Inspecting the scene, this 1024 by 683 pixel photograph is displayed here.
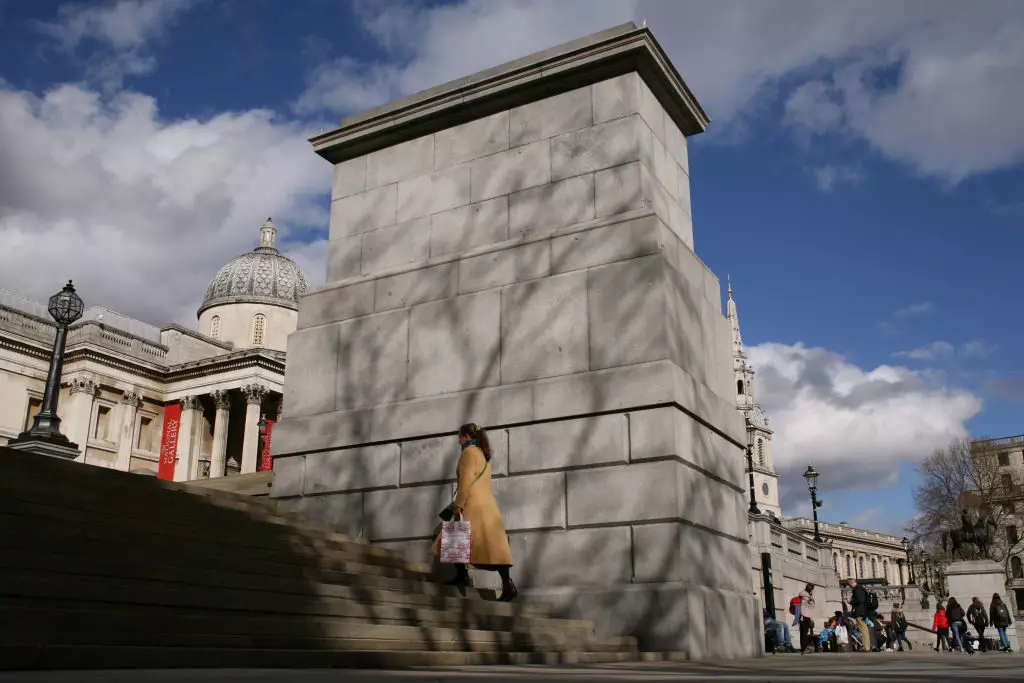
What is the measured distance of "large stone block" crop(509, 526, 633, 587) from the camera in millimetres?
9508

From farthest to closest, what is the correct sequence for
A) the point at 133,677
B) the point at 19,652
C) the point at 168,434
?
the point at 168,434, the point at 19,652, the point at 133,677

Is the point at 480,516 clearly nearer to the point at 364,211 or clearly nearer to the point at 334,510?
the point at 334,510

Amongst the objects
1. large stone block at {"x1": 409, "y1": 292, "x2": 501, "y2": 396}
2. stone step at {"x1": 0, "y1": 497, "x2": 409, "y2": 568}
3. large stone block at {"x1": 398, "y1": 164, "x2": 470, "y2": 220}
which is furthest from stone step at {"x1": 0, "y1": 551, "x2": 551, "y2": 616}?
large stone block at {"x1": 398, "y1": 164, "x2": 470, "y2": 220}

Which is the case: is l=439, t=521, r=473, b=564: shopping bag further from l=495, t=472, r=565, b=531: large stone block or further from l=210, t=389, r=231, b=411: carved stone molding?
l=210, t=389, r=231, b=411: carved stone molding

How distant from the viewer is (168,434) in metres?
60.5

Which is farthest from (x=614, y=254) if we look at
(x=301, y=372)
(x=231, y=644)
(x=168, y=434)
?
(x=168, y=434)

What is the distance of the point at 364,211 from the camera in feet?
43.6

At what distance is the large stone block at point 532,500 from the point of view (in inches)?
396

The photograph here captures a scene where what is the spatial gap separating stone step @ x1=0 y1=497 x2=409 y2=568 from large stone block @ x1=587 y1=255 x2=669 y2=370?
3.42 meters

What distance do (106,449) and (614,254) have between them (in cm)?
6283

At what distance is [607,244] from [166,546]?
5945 millimetres

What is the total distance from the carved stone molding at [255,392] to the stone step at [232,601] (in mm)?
58842

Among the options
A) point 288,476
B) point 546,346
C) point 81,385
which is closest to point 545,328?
point 546,346

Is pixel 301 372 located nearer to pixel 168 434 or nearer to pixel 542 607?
pixel 542 607
